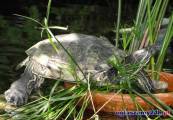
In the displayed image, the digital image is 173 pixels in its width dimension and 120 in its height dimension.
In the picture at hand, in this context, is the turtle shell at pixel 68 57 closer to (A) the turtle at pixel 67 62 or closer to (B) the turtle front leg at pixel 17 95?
(A) the turtle at pixel 67 62

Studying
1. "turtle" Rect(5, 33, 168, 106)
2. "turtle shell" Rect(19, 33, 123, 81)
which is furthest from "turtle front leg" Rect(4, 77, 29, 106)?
"turtle shell" Rect(19, 33, 123, 81)

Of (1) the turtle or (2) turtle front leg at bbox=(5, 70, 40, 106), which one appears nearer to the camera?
(1) the turtle

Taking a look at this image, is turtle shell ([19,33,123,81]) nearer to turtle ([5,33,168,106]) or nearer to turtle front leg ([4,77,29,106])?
turtle ([5,33,168,106])

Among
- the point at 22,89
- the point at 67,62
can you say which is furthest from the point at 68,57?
the point at 22,89

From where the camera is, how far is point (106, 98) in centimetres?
187

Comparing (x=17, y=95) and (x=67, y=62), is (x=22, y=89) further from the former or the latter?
(x=67, y=62)

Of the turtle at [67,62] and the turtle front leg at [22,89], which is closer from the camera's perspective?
the turtle at [67,62]

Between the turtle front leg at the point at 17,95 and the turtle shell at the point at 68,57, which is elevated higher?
the turtle shell at the point at 68,57

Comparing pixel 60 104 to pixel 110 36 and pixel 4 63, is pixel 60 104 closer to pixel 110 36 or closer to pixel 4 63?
pixel 4 63

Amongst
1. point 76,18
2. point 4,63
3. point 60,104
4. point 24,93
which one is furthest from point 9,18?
point 60,104

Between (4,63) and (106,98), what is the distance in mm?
1191

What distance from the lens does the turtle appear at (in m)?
2.01

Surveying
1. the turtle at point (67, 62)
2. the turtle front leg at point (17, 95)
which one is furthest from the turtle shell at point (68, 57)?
the turtle front leg at point (17, 95)

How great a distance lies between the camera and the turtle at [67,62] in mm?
2014
